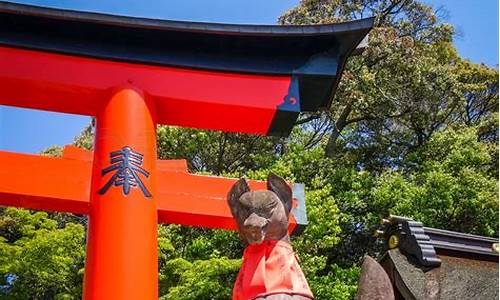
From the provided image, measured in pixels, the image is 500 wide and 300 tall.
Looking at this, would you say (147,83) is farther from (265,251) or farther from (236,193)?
(265,251)

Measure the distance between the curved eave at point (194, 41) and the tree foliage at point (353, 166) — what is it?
509cm

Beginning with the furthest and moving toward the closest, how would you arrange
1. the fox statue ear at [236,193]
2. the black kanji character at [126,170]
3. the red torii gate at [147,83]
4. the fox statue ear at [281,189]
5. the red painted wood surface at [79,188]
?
the red painted wood surface at [79,188]
the red torii gate at [147,83]
the black kanji character at [126,170]
the fox statue ear at [281,189]
the fox statue ear at [236,193]

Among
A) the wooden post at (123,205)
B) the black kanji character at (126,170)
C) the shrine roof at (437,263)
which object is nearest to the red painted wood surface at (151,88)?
the wooden post at (123,205)

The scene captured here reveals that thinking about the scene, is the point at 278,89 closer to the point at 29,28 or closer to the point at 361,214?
the point at 29,28

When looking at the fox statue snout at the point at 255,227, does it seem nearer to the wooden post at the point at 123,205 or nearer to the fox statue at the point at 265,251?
the fox statue at the point at 265,251

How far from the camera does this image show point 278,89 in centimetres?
489

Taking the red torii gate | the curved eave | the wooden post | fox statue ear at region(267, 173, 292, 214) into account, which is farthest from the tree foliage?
fox statue ear at region(267, 173, 292, 214)

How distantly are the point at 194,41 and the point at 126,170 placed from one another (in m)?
1.31

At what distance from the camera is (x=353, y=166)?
1269 centimetres

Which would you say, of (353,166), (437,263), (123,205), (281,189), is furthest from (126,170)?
(353,166)

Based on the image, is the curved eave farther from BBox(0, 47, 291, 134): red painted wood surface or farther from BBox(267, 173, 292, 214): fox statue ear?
BBox(267, 173, 292, 214): fox statue ear

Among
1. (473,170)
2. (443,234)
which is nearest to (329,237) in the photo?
(473,170)

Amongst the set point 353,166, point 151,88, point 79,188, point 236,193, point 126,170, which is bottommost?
point 236,193

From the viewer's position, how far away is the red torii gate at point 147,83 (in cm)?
455
